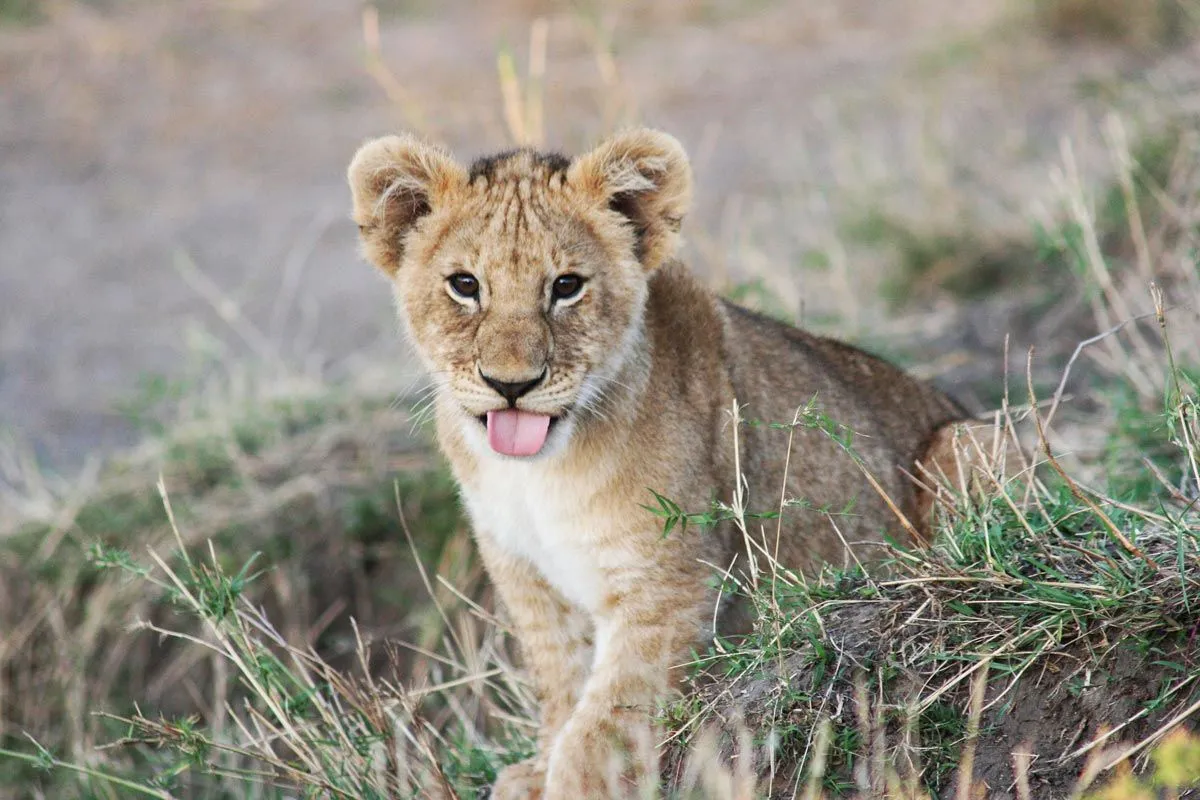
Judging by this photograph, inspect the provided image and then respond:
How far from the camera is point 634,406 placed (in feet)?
12.0

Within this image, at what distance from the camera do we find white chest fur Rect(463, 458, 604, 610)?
3.59 m

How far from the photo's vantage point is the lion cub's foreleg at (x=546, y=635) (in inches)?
150

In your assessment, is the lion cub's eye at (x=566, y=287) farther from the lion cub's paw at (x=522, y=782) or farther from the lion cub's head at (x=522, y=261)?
the lion cub's paw at (x=522, y=782)

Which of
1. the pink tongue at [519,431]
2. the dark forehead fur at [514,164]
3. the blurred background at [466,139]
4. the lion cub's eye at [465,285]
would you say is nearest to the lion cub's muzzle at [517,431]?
the pink tongue at [519,431]

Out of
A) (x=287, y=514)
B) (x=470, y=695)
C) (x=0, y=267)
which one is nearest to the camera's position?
(x=470, y=695)

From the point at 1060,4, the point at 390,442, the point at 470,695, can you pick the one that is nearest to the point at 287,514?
the point at 390,442

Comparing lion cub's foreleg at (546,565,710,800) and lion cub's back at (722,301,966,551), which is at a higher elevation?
lion cub's back at (722,301,966,551)

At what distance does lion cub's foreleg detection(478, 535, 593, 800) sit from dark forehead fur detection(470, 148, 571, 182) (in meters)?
0.95

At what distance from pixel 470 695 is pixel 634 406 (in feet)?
6.41

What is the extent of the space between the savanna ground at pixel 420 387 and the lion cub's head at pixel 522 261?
44 centimetres

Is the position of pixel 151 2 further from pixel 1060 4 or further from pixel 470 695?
pixel 470 695

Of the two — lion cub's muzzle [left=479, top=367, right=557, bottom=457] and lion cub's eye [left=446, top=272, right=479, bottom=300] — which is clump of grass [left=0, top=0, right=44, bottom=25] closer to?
lion cub's eye [left=446, top=272, right=479, bottom=300]

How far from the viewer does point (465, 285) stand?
3.54 metres

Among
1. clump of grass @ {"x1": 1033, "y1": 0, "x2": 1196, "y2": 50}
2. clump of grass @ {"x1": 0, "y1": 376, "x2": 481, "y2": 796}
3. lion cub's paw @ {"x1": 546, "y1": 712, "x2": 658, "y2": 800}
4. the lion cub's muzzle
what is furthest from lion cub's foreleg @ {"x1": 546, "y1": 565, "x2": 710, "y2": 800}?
clump of grass @ {"x1": 1033, "y1": 0, "x2": 1196, "y2": 50}
